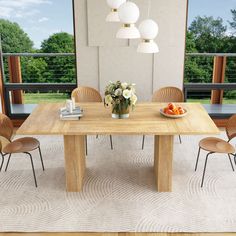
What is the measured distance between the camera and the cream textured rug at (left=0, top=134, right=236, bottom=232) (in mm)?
3488

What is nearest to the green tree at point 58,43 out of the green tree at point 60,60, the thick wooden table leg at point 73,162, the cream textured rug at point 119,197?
the green tree at point 60,60

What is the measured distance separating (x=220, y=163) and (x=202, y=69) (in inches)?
72.4

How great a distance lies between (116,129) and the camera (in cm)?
375

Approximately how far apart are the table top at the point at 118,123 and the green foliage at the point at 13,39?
6.02ft

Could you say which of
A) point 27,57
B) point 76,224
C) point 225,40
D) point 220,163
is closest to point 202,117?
point 220,163

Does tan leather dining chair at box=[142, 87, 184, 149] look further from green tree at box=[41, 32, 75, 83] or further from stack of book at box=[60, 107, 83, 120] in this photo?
green tree at box=[41, 32, 75, 83]

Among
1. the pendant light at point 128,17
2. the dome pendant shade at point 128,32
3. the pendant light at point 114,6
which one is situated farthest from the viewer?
the pendant light at point 114,6

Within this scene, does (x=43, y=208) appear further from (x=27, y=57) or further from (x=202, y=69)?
(x=202, y=69)

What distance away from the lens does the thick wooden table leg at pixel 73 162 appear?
3939 millimetres

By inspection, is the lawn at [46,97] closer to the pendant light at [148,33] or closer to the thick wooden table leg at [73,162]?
the thick wooden table leg at [73,162]

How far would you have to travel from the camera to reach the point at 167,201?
386 cm

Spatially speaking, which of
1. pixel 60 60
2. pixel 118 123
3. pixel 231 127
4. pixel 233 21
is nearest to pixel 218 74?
pixel 233 21

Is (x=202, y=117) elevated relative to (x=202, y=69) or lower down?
lower down

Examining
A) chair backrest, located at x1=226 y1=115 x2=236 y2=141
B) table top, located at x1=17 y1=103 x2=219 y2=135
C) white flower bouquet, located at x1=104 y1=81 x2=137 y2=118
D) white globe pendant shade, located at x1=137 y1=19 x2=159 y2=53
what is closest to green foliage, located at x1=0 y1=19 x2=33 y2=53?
table top, located at x1=17 y1=103 x2=219 y2=135
